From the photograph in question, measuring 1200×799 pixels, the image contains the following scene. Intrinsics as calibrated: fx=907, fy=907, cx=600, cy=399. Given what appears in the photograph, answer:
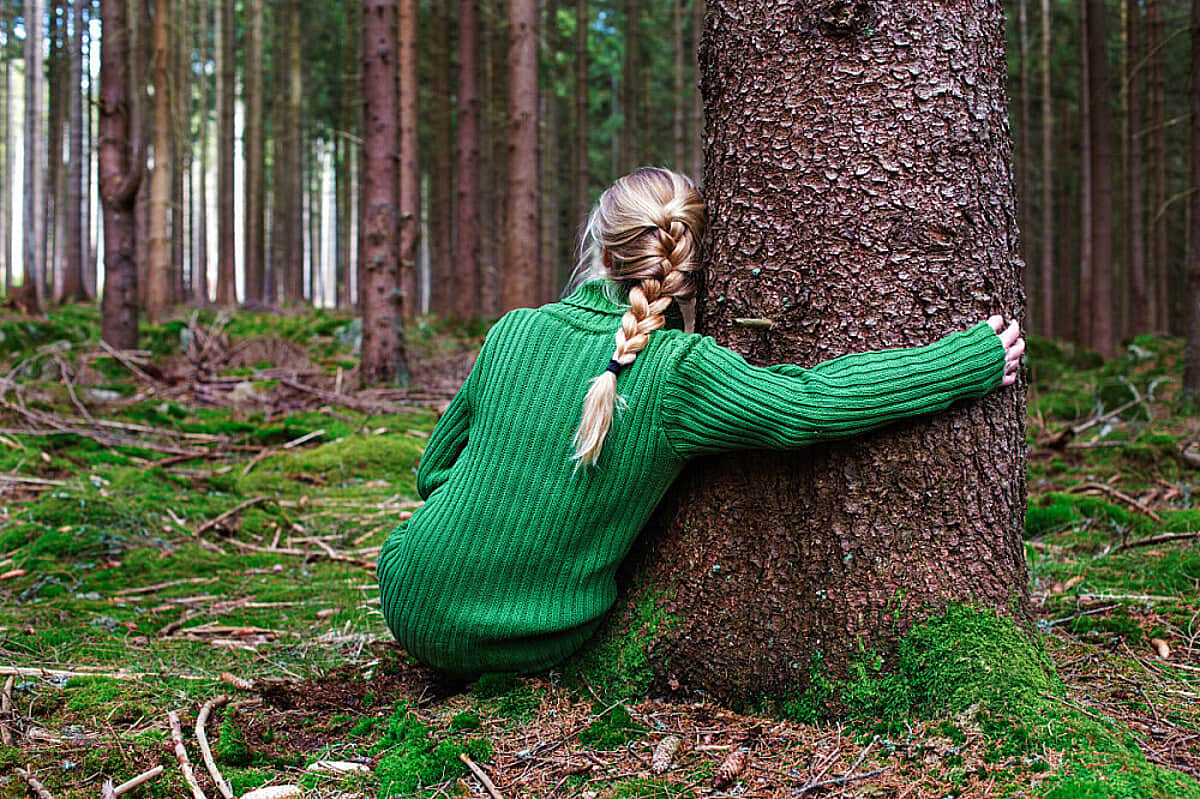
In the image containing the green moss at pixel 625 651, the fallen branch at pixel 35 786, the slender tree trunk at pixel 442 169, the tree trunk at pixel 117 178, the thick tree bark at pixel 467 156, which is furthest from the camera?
the slender tree trunk at pixel 442 169

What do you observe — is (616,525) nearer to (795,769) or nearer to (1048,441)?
(795,769)

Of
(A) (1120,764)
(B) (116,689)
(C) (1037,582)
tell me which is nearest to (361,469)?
(B) (116,689)

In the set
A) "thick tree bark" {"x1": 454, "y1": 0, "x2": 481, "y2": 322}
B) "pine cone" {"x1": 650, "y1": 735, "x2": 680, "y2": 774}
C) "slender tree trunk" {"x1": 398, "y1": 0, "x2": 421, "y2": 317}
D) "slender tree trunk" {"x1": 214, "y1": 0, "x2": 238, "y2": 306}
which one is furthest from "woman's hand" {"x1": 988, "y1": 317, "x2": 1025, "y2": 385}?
"slender tree trunk" {"x1": 214, "y1": 0, "x2": 238, "y2": 306}

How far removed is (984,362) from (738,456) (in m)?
0.66

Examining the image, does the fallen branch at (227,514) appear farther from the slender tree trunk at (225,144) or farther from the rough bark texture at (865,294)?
the slender tree trunk at (225,144)

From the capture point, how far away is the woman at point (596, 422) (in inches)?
86.2

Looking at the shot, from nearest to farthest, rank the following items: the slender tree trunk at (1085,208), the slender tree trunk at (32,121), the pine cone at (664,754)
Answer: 1. the pine cone at (664,754)
2. the slender tree trunk at (1085,208)
3. the slender tree trunk at (32,121)

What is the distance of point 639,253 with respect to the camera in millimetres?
2414

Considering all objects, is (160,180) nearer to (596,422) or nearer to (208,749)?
(208,749)

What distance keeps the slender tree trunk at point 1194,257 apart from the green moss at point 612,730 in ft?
24.9

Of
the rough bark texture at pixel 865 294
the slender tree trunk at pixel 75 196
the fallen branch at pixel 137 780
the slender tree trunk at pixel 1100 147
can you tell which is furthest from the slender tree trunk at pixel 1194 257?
the slender tree trunk at pixel 75 196

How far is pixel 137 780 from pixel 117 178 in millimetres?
8692

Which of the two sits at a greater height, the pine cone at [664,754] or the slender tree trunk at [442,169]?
the slender tree trunk at [442,169]

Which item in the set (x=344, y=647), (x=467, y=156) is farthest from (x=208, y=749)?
(x=467, y=156)
